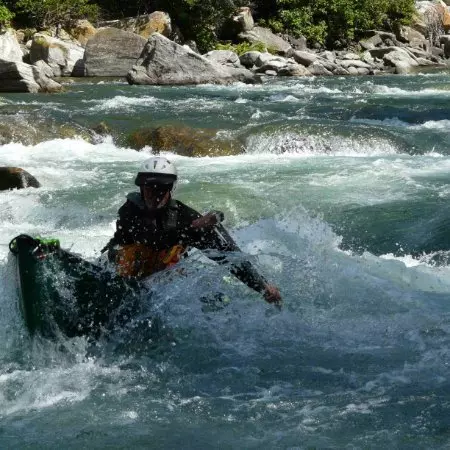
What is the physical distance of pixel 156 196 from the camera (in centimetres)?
476

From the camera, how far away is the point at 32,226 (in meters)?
9.02

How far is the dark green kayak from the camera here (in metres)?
4.36

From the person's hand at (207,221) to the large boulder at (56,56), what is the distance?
20128 millimetres

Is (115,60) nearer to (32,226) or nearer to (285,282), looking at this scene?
(32,226)

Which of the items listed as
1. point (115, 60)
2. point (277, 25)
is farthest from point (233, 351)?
point (277, 25)

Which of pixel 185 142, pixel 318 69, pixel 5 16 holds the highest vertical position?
pixel 5 16

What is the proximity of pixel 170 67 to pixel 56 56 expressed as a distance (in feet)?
13.5

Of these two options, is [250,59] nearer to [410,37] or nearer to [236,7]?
[236,7]

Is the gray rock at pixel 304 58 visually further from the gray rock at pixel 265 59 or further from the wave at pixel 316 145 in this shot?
the wave at pixel 316 145

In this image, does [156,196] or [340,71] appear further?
[340,71]

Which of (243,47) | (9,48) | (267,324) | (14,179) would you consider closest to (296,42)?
(243,47)

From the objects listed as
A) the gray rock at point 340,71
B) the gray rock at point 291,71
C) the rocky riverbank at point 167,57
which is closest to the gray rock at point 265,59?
the rocky riverbank at point 167,57

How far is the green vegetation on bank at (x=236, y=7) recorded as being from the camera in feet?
89.3

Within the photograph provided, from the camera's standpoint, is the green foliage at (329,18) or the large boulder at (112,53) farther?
the green foliage at (329,18)
